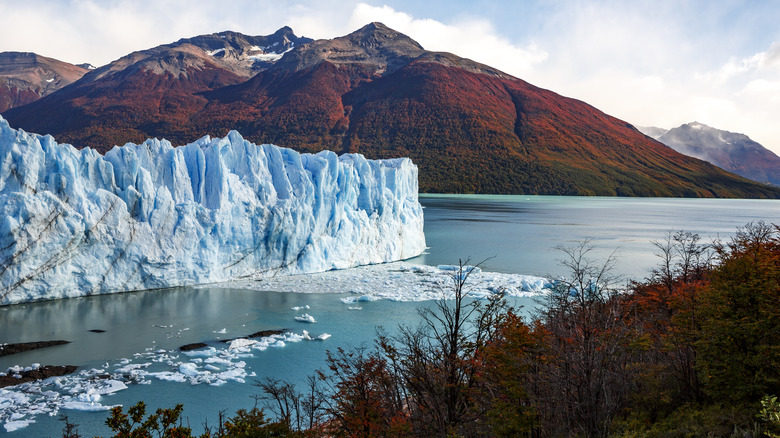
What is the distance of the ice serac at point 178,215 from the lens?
56.8 feet

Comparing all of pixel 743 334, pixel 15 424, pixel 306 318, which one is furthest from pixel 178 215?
pixel 743 334

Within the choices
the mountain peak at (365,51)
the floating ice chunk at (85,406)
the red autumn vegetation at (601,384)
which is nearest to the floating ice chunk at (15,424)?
the floating ice chunk at (85,406)

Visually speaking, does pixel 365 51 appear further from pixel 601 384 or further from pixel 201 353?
pixel 601 384

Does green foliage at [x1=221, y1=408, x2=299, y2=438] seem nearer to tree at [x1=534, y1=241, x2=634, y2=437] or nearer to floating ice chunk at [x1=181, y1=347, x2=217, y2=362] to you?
tree at [x1=534, y1=241, x2=634, y2=437]

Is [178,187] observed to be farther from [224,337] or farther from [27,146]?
[224,337]

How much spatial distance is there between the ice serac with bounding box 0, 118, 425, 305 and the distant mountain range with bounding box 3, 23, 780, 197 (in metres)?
70.2

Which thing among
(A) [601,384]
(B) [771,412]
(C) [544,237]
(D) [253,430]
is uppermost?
(B) [771,412]

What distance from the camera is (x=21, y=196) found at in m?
16.9

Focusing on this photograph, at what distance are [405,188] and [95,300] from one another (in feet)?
65.7

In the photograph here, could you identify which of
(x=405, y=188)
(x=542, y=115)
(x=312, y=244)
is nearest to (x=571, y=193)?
(x=542, y=115)

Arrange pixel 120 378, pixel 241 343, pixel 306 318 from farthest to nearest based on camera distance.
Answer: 1. pixel 306 318
2. pixel 241 343
3. pixel 120 378

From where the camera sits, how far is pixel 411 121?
399 feet

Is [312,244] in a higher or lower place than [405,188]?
lower

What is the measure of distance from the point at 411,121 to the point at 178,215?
105130 mm
